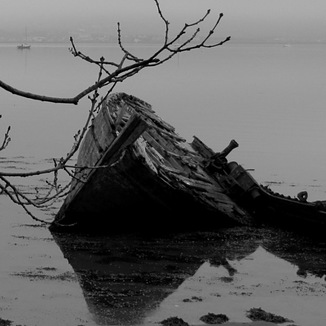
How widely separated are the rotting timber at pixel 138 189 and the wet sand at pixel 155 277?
31cm

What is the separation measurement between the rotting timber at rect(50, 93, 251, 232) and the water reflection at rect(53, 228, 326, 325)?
30 cm

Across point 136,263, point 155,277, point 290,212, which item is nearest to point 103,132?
point 136,263

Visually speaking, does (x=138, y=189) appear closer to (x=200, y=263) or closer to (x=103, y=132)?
(x=200, y=263)

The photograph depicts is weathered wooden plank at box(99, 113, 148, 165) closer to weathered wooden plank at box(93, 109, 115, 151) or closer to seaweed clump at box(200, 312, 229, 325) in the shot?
weathered wooden plank at box(93, 109, 115, 151)

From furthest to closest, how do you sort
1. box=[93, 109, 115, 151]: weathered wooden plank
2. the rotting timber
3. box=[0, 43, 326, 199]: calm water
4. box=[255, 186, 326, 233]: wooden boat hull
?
box=[0, 43, 326, 199]: calm water
box=[93, 109, 115, 151]: weathered wooden plank
box=[255, 186, 326, 233]: wooden boat hull
the rotting timber

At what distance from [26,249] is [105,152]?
1978 millimetres

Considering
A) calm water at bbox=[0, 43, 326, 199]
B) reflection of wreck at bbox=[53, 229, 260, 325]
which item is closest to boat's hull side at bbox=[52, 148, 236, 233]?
reflection of wreck at bbox=[53, 229, 260, 325]

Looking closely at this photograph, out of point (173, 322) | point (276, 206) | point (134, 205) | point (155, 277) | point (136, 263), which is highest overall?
point (276, 206)

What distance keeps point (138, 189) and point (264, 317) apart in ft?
13.4

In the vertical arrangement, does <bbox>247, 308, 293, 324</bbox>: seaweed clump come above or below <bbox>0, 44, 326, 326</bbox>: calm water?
below

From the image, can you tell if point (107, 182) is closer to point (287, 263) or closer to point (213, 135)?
point (287, 263)

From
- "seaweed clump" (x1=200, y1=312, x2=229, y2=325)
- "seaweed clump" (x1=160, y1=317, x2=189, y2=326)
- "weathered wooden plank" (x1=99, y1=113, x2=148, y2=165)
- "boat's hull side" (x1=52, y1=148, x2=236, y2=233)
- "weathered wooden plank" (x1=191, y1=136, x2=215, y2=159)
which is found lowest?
"seaweed clump" (x1=160, y1=317, x2=189, y2=326)

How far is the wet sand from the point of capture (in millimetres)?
10609

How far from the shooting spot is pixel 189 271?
41.5ft
